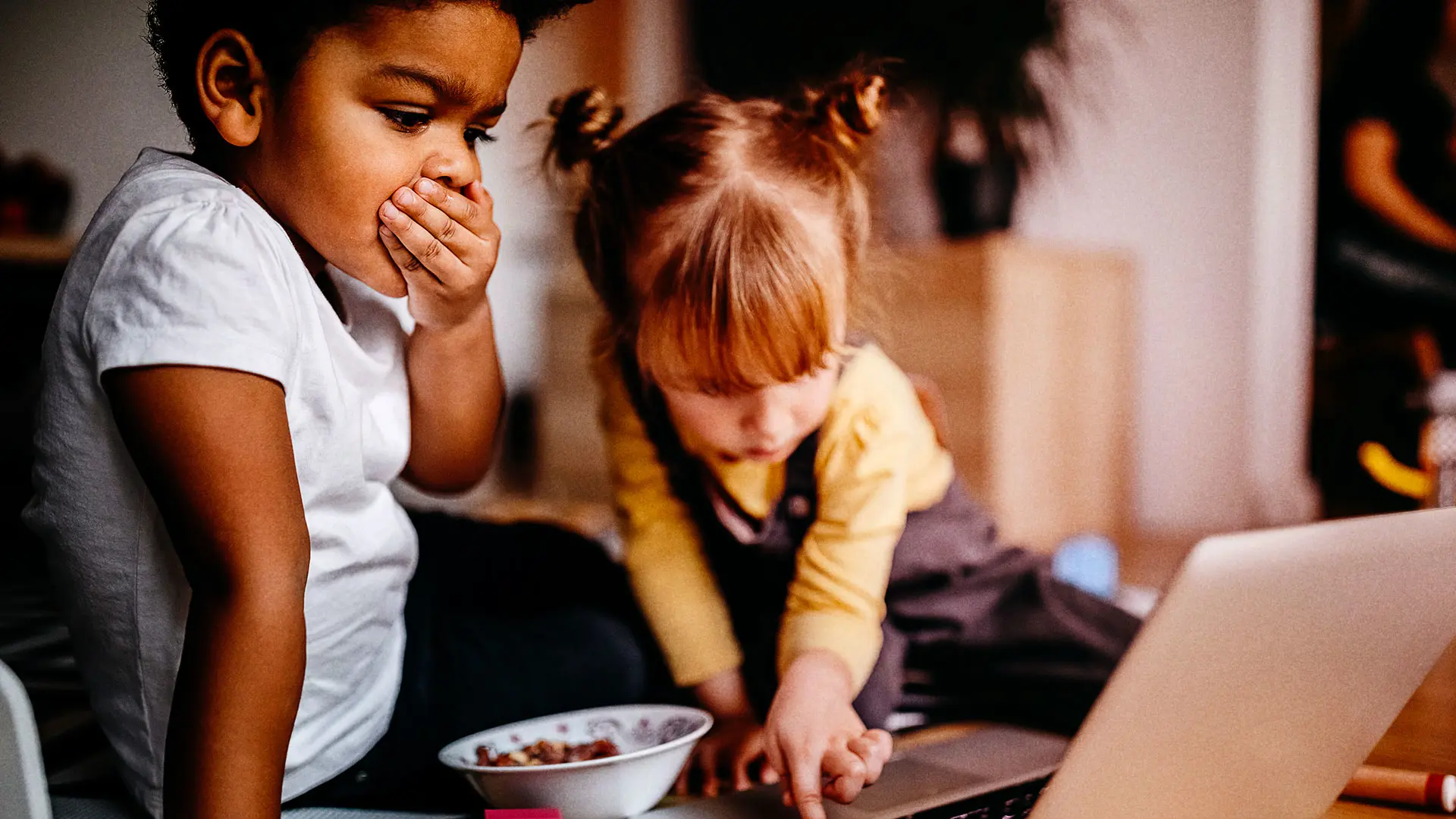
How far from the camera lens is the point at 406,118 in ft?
1.56

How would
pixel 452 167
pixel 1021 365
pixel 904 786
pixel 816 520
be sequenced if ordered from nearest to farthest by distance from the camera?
pixel 452 167, pixel 904 786, pixel 816 520, pixel 1021 365

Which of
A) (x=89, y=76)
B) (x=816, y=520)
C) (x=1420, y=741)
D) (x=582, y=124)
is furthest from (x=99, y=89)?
(x=1420, y=741)

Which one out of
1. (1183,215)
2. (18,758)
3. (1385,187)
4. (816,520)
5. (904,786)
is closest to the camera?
(18,758)

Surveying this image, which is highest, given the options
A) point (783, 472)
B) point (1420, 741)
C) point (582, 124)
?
point (582, 124)

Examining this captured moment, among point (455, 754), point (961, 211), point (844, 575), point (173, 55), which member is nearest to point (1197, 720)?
point (844, 575)

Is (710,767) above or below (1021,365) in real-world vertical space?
below

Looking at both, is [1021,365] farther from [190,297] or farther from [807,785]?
[190,297]

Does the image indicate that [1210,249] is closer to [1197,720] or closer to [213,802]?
[1197,720]

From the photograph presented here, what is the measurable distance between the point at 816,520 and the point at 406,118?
14.6 inches

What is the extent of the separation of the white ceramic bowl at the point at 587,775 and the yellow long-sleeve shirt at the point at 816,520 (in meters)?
0.10

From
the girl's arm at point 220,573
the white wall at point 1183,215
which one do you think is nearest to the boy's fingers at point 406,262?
the girl's arm at point 220,573

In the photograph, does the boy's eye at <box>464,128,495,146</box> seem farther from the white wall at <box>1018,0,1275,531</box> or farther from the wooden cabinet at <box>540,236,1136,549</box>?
the white wall at <box>1018,0,1275,531</box>

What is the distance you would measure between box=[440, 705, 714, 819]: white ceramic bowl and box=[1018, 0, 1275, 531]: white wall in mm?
1624

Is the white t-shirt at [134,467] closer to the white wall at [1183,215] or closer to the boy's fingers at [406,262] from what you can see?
the boy's fingers at [406,262]
